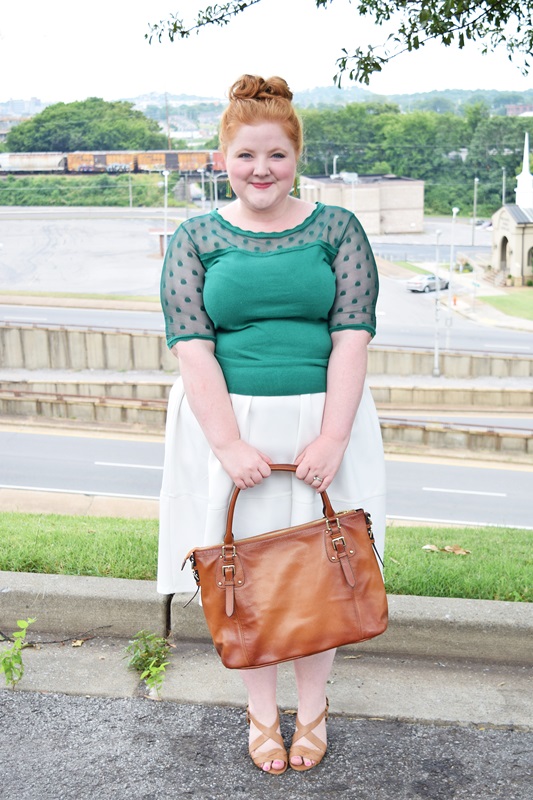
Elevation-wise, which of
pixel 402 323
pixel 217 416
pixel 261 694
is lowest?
pixel 402 323

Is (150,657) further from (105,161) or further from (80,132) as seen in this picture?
(80,132)

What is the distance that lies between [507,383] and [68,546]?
3761cm

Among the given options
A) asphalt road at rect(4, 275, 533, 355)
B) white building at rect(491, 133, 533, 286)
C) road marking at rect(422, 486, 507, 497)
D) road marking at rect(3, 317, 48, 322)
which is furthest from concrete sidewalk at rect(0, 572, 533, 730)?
white building at rect(491, 133, 533, 286)

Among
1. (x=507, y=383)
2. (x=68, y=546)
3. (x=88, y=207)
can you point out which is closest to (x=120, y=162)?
(x=88, y=207)

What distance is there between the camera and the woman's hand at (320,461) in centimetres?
270

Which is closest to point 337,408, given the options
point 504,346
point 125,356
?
point 125,356

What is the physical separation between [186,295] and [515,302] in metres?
58.3

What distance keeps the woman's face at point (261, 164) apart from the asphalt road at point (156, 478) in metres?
18.8

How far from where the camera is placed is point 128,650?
3588mm

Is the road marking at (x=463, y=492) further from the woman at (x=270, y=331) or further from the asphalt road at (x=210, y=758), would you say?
the woman at (x=270, y=331)

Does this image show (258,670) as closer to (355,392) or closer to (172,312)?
(355,392)

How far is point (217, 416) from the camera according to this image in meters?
2.71

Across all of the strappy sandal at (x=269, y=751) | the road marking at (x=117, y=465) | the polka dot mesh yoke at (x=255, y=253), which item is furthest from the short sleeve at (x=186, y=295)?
the road marking at (x=117, y=465)

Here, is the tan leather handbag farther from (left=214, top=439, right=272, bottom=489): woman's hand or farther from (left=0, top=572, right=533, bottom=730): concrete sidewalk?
(left=0, top=572, right=533, bottom=730): concrete sidewalk
